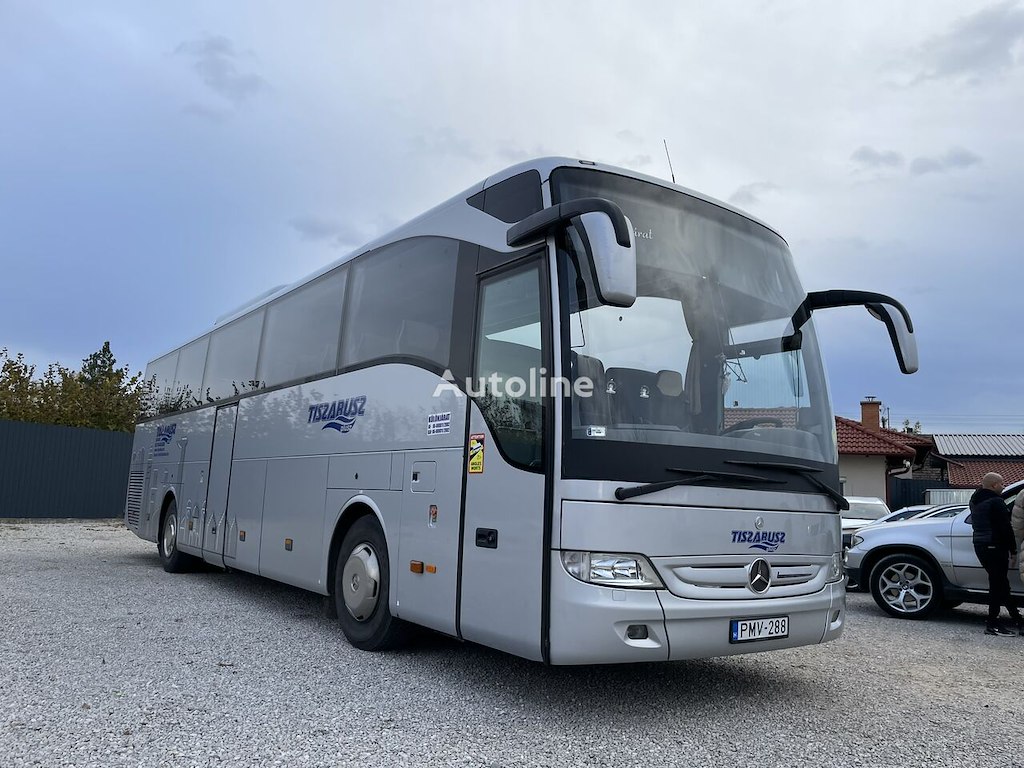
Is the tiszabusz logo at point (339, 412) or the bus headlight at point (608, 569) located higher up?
the tiszabusz logo at point (339, 412)

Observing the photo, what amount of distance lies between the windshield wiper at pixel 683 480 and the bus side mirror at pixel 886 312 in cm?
154

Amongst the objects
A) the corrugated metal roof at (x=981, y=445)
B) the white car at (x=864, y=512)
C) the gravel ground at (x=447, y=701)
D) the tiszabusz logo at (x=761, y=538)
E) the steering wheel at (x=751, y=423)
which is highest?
the corrugated metal roof at (x=981, y=445)

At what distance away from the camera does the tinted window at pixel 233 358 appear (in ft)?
32.8

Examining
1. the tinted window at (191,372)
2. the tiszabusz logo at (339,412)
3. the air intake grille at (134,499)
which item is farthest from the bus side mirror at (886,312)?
the air intake grille at (134,499)

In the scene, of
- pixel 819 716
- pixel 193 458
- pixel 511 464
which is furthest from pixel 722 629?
pixel 193 458

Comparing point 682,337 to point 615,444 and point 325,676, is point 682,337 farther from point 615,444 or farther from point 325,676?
point 325,676

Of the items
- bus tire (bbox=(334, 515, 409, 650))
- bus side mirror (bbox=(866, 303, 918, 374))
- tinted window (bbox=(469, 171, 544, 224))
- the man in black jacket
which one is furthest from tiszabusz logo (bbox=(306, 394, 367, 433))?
the man in black jacket

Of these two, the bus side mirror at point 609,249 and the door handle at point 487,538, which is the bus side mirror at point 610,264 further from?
the door handle at point 487,538

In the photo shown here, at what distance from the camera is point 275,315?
9.63 metres

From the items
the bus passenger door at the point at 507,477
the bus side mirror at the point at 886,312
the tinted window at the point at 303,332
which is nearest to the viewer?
the bus passenger door at the point at 507,477

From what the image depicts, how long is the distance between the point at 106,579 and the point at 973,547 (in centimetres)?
1049

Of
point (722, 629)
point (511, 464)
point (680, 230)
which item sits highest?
point (680, 230)

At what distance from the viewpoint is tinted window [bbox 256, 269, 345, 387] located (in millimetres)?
8133

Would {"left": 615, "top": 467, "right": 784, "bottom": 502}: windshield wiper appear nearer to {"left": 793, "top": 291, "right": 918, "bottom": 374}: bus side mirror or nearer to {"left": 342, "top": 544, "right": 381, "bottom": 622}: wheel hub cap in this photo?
{"left": 793, "top": 291, "right": 918, "bottom": 374}: bus side mirror
